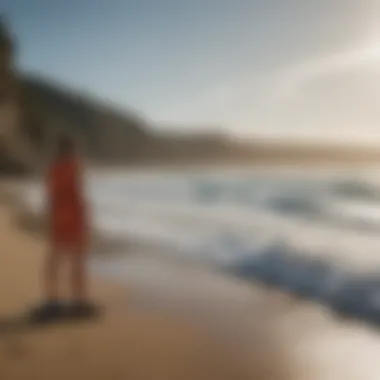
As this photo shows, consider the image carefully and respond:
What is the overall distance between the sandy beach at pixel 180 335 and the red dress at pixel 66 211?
3cm

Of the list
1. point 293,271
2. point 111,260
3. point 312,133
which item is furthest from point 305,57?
point 111,260

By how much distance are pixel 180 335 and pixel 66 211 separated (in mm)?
275

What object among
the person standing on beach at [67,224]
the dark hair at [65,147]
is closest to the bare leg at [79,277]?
the person standing on beach at [67,224]

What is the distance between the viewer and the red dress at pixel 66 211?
122 cm

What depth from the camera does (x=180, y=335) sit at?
120cm

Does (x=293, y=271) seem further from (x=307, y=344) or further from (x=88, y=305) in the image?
(x=88, y=305)

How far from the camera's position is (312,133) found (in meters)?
1.27

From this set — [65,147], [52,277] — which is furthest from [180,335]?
[65,147]

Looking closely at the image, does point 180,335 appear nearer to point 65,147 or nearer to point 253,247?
point 253,247

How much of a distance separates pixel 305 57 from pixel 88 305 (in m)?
0.56

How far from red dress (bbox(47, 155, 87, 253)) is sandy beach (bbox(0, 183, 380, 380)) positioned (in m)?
0.03

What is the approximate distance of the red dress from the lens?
1221 mm

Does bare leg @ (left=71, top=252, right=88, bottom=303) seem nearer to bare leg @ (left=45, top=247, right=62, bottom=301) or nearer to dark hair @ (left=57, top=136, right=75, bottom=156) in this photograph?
bare leg @ (left=45, top=247, right=62, bottom=301)

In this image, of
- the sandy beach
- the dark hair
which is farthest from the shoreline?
the dark hair
